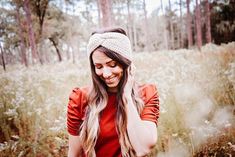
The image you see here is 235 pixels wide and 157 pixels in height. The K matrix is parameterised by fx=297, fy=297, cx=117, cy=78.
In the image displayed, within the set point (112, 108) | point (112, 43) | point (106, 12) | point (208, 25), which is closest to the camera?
point (112, 43)

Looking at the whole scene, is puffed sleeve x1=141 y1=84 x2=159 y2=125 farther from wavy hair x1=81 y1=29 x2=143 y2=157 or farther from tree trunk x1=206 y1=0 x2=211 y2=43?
tree trunk x1=206 y1=0 x2=211 y2=43

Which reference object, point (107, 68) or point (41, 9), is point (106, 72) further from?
point (41, 9)

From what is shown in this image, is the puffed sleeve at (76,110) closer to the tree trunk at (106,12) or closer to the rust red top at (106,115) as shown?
the rust red top at (106,115)

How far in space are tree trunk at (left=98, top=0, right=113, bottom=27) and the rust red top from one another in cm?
109

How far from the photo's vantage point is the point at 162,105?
2.33 metres

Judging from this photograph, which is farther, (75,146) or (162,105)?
(162,105)

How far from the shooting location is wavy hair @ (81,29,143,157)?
1234mm

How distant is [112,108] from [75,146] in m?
0.24

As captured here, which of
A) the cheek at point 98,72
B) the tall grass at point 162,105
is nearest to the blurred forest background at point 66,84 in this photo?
the tall grass at point 162,105

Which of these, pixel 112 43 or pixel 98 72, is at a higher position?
pixel 112 43

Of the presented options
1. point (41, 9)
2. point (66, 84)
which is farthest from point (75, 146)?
point (41, 9)

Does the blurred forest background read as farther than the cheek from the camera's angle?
Yes

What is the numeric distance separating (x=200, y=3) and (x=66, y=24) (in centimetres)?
172

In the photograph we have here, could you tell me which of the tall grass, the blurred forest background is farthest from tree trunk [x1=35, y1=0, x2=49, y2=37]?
the tall grass
